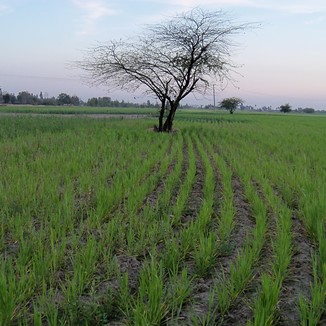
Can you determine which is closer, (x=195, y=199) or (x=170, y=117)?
(x=195, y=199)

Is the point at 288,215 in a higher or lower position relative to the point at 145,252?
higher

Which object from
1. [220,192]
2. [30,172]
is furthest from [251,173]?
[30,172]

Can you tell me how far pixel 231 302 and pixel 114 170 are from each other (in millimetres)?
Answer: 4973

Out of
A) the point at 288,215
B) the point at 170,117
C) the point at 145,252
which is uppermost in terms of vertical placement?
the point at 170,117

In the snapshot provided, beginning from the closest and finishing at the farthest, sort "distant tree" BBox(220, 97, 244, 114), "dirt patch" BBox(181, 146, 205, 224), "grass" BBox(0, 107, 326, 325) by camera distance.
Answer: "grass" BBox(0, 107, 326, 325) → "dirt patch" BBox(181, 146, 205, 224) → "distant tree" BBox(220, 97, 244, 114)

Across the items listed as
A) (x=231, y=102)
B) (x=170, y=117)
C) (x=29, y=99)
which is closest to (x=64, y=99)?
(x=29, y=99)

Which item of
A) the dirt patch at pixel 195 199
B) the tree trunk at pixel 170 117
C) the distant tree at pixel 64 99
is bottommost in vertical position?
the dirt patch at pixel 195 199

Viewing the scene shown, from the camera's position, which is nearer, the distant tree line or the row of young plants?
the row of young plants

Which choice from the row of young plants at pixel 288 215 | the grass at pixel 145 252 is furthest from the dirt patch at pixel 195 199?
the row of young plants at pixel 288 215

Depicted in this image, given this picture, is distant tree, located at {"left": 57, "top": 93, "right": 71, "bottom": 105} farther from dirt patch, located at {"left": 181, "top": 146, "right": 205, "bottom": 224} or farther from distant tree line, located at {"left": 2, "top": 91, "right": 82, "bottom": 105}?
dirt patch, located at {"left": 181, "top": 146, "right": 205, "bottom": 224}

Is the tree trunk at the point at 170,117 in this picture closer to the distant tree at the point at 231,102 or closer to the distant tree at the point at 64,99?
the distant tree at the point at 231,102

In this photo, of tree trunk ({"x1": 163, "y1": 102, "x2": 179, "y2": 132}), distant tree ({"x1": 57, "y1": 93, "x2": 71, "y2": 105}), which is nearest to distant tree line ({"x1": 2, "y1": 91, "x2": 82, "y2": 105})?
distant tree ({"x1": 57, "y1": 93, "x2": 71, "y2": 105})

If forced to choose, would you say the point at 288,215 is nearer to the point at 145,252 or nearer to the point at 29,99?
the point at 145,252

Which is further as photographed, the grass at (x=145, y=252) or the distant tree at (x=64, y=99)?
the distant tree at (x=64, y=99)
